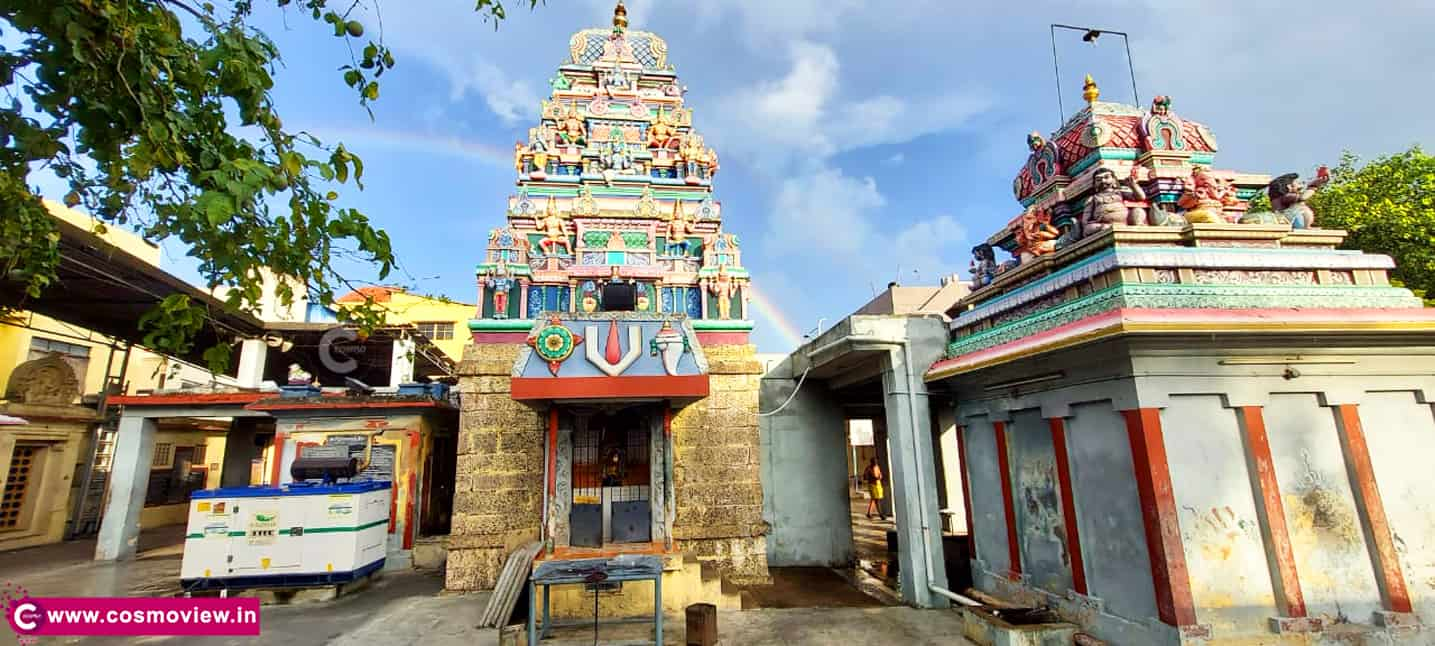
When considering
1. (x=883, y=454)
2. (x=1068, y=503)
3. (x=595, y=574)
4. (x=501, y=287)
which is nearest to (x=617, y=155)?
(x=501, y=287)

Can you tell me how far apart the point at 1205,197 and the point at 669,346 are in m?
8.38

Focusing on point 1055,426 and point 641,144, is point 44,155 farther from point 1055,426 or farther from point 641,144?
point 641,144

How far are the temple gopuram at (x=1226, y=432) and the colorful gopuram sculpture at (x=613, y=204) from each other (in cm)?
675

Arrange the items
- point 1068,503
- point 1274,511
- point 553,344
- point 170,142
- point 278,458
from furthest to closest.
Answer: point 278,458 < point 553,344 < point 1068,503 < point 1274,511 < point 170,142

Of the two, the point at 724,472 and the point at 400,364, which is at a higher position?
the point at 400,364

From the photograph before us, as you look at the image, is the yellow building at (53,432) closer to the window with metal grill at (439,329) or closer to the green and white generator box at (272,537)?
the green and white generator box at (272,537)

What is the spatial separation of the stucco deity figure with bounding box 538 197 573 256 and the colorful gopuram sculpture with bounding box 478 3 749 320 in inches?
1.0

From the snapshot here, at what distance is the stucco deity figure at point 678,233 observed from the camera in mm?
13445

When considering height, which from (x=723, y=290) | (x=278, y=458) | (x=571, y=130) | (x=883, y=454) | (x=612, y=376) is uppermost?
(x=571, y=130)

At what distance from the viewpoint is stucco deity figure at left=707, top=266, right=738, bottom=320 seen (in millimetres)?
12508

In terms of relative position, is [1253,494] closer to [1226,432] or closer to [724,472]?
[1226,432]

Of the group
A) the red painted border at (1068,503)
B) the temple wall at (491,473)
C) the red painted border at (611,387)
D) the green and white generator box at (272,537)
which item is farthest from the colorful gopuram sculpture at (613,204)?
the red painted border at (1068,503)

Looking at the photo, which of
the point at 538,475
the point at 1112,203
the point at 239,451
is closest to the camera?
the point at 1112,203

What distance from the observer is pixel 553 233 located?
514 inches
